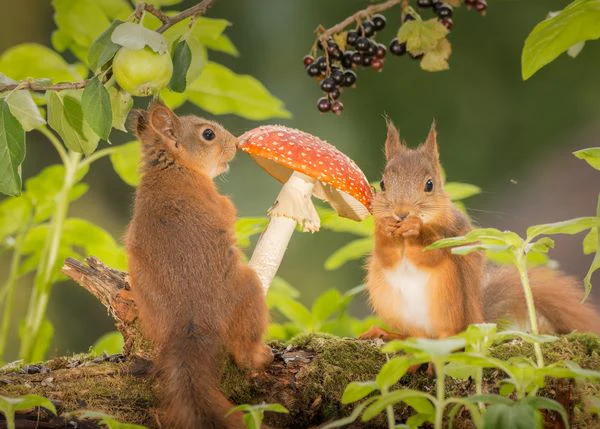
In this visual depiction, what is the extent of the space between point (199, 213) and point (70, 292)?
2.71 m

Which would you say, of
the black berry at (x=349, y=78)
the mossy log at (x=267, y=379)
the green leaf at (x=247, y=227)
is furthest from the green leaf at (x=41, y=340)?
the black berry at (x=349, y=78)

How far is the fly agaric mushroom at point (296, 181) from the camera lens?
195cm

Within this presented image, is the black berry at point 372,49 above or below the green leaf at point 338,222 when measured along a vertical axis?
above

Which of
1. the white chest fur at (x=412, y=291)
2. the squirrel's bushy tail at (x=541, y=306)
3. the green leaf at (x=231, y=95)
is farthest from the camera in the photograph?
the green leaf at (x=231, y=95)

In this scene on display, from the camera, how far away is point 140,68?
1663 mm

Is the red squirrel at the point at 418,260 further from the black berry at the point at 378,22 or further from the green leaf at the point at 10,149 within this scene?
the green leaf at the point at 10,149

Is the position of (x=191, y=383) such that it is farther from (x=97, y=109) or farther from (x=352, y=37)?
(x=352, y=37)

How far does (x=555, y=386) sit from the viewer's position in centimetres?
181

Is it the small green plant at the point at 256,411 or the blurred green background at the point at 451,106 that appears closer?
the small green plant at the point at 256,411

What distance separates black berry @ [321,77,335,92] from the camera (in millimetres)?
2014

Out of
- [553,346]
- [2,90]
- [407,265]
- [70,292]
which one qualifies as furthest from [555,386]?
[70,292]

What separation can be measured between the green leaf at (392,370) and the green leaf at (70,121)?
815 mm

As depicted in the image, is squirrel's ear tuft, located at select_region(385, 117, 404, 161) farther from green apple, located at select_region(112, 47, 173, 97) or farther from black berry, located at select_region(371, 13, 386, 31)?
green apple, located at select_region(112, 47, 173, 97)

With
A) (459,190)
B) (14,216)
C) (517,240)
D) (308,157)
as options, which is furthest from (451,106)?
(517,240)
